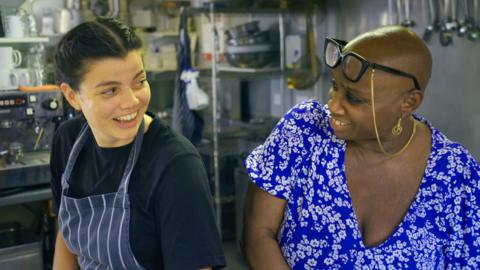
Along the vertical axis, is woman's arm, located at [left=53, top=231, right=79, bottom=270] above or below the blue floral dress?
below

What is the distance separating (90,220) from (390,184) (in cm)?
76

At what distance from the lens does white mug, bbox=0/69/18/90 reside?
9.58 feet

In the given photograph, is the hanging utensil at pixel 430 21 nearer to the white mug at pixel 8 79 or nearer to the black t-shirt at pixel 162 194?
the black t-shirt at pixel 162 194

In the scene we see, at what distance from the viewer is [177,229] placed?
3.97ft

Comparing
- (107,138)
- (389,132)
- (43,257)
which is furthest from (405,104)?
(43,257)

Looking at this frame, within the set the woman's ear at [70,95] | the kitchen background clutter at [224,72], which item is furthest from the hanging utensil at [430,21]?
the woman's ear at [70,95]

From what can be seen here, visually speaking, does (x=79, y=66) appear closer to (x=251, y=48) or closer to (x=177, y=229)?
(x=177, y=229)

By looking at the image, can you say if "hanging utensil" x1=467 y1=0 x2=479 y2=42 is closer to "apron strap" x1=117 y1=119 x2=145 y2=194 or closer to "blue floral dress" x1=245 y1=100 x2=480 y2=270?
"blue floral dress" x1=245 y1=100 x2=480 y2=270

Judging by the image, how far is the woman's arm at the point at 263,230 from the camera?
1383 mm

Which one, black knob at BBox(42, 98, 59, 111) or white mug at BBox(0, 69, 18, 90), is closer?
black knob at BBox(42, 98, 59, 111)

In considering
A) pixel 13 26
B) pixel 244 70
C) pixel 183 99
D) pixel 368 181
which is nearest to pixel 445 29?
pixel 244 70

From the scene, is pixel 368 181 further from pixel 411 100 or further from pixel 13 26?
pixel 13 26

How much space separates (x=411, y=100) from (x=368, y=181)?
234 mm

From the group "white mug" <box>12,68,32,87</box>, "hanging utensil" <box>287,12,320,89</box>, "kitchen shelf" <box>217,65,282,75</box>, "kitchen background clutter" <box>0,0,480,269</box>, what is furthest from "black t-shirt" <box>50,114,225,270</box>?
"hanging utensil" <box>287,12,320,89</box>
